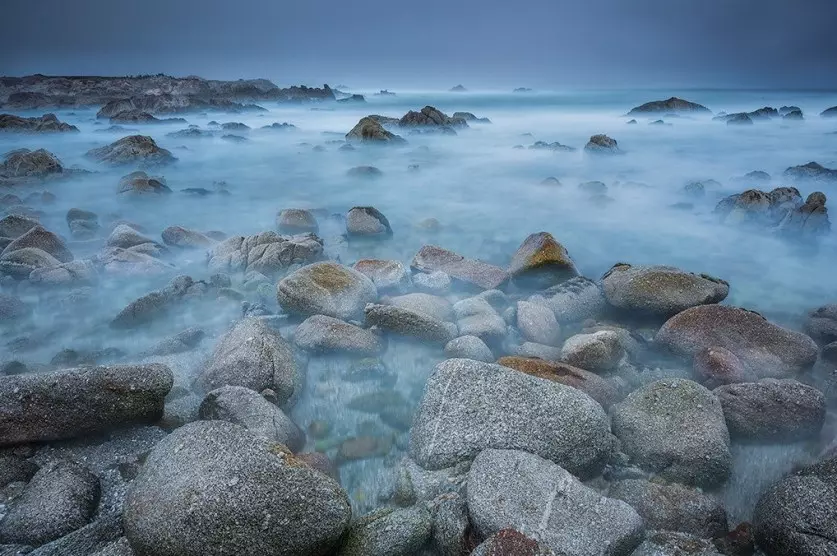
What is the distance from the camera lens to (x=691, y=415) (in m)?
3.63

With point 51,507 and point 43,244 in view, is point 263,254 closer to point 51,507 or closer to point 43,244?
point 43,244

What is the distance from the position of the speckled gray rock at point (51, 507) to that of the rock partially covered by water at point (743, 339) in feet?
16.1

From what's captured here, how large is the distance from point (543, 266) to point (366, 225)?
377 cm

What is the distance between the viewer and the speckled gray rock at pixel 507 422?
3361 mm

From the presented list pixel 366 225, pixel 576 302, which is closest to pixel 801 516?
pixel 576 302

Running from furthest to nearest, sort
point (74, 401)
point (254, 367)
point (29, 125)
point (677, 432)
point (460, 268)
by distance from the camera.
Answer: point (29, 125)
point (460, 268)
point (254, 367)
point (677, 432)
point (74, 401)

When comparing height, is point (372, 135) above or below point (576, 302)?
above

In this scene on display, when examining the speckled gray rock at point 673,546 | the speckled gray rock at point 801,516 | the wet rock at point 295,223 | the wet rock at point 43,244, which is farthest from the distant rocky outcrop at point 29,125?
the speckled gray rock at point 801,516

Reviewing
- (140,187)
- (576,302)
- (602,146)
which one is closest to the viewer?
(576,302)

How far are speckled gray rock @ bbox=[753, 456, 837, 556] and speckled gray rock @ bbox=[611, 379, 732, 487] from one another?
0.41 meters

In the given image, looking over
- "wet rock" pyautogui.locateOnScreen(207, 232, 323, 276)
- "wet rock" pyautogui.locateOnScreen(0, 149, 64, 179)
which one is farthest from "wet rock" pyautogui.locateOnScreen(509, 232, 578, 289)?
"wet rock" pyautogui.locateOnScreen(0, 149, 64, 179)

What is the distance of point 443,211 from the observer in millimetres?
11461

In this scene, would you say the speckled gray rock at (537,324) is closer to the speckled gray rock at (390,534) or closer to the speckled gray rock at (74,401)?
the speckled gray rock at (390,534)

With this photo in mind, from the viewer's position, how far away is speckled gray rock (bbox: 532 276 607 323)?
19.1ft
